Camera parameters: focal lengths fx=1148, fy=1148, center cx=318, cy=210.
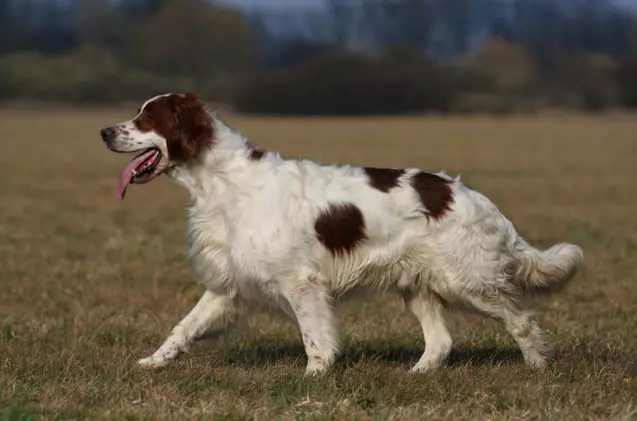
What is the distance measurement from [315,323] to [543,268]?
5.05 feet

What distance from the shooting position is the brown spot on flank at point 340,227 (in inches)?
267

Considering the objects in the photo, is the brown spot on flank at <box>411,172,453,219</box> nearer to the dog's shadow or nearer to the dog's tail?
the dog's tail

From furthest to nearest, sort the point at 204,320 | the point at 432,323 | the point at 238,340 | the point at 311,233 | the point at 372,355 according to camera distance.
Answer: the point at 238,340 → the point at 372,355 → the point at 432,323 → the point at 204,320 → the point at 311,233

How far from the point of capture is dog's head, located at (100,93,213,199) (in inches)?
268

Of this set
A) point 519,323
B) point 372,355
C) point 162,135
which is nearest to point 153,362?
point 162,135

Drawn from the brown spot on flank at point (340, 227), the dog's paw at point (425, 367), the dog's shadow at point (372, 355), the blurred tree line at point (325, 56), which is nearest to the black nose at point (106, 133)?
the brown spot on flank at point (340, 227)

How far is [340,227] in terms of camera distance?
6.81 metres

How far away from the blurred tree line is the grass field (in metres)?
60.0

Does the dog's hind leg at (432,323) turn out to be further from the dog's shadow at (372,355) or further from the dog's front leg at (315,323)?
the dog's front leg at (315,323)

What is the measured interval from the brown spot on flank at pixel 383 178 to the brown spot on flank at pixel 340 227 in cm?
23

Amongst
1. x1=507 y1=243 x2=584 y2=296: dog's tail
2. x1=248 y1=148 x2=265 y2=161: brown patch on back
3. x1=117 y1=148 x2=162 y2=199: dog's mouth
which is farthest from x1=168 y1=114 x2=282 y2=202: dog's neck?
x1=507 y1=243 x2=584 y2=296: dog's tail

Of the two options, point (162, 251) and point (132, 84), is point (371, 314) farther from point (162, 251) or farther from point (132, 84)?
point (132, 84)

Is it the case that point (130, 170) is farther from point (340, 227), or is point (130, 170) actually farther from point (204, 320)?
point (340, 227)

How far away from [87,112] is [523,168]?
47.0 m
